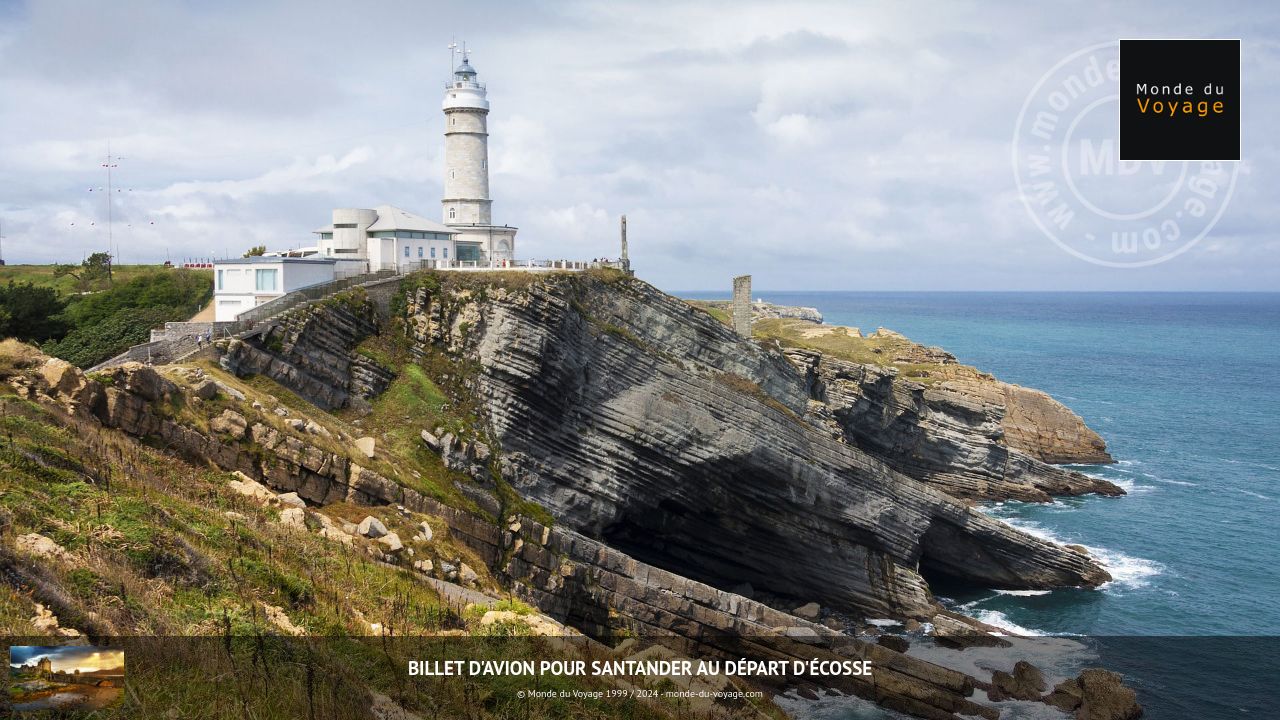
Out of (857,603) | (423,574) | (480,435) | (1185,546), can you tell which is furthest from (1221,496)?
(423,574)

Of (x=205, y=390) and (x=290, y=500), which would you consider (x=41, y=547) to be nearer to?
(x=290, y=500)

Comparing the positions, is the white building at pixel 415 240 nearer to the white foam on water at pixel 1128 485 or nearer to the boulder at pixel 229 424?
the boulder at pixel 229 424

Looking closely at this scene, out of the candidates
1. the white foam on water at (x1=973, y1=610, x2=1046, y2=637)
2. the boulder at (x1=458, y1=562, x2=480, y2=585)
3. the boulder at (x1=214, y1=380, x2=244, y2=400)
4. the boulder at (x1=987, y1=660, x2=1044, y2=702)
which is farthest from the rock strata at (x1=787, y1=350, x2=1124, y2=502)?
the boulder at (x1=214, y1=380, x2=244, y2=400)

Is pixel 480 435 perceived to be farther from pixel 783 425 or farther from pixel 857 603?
pixel 857 603

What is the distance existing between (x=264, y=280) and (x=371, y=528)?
17.6 m

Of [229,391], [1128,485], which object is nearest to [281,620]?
[229,391]

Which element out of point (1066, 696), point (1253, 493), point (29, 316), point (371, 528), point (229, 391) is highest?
point (29, 316)

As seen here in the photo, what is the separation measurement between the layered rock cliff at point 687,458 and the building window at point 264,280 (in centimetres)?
522

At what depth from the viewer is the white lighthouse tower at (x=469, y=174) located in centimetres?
4350

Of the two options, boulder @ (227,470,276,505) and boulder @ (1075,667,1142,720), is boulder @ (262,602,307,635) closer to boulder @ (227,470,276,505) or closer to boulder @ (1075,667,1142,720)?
boulder @ (227,470,276,505)

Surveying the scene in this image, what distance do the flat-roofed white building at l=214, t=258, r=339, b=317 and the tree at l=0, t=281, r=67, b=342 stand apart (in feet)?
20.9

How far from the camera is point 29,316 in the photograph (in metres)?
32.4

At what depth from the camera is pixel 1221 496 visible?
52.0 meters

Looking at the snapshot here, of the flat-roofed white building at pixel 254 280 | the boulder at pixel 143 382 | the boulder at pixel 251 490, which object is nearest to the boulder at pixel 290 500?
the boulder at pixel 251 490
